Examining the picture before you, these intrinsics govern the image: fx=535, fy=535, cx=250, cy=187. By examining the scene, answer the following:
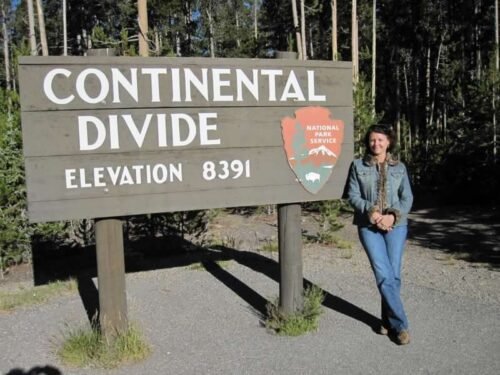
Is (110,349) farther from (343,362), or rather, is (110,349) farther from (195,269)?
(195,269)

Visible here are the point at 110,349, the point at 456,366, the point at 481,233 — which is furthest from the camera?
the point at 481,233

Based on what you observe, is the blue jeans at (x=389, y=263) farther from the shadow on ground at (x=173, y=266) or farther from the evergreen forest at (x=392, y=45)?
the evergreen forest at (x=392, y=45)

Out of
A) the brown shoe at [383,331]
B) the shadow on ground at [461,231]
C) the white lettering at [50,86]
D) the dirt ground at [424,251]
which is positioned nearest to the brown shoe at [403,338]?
the brown shoe at [383,331]

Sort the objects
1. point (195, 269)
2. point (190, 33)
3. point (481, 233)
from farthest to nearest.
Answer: point (190, 33) → point (481, 233) → point (195, 269)

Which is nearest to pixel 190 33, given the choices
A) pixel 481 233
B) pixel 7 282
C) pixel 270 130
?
pixel 481 233

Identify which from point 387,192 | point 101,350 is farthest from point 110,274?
point 387,192

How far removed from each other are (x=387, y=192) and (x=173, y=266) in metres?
4.10

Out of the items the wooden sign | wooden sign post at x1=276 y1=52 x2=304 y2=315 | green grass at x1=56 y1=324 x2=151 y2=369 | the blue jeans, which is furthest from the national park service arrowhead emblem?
green grass at x1=56 y1=324 x2=151 y2=369

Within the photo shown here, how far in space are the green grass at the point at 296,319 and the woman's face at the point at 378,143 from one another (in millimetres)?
1440

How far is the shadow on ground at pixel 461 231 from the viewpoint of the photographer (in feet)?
29.5

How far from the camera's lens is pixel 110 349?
401cm

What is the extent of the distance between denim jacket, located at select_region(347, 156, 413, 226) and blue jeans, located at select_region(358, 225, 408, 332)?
0.10 metres

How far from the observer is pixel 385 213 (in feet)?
13.5

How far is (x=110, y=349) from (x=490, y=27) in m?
37.8
